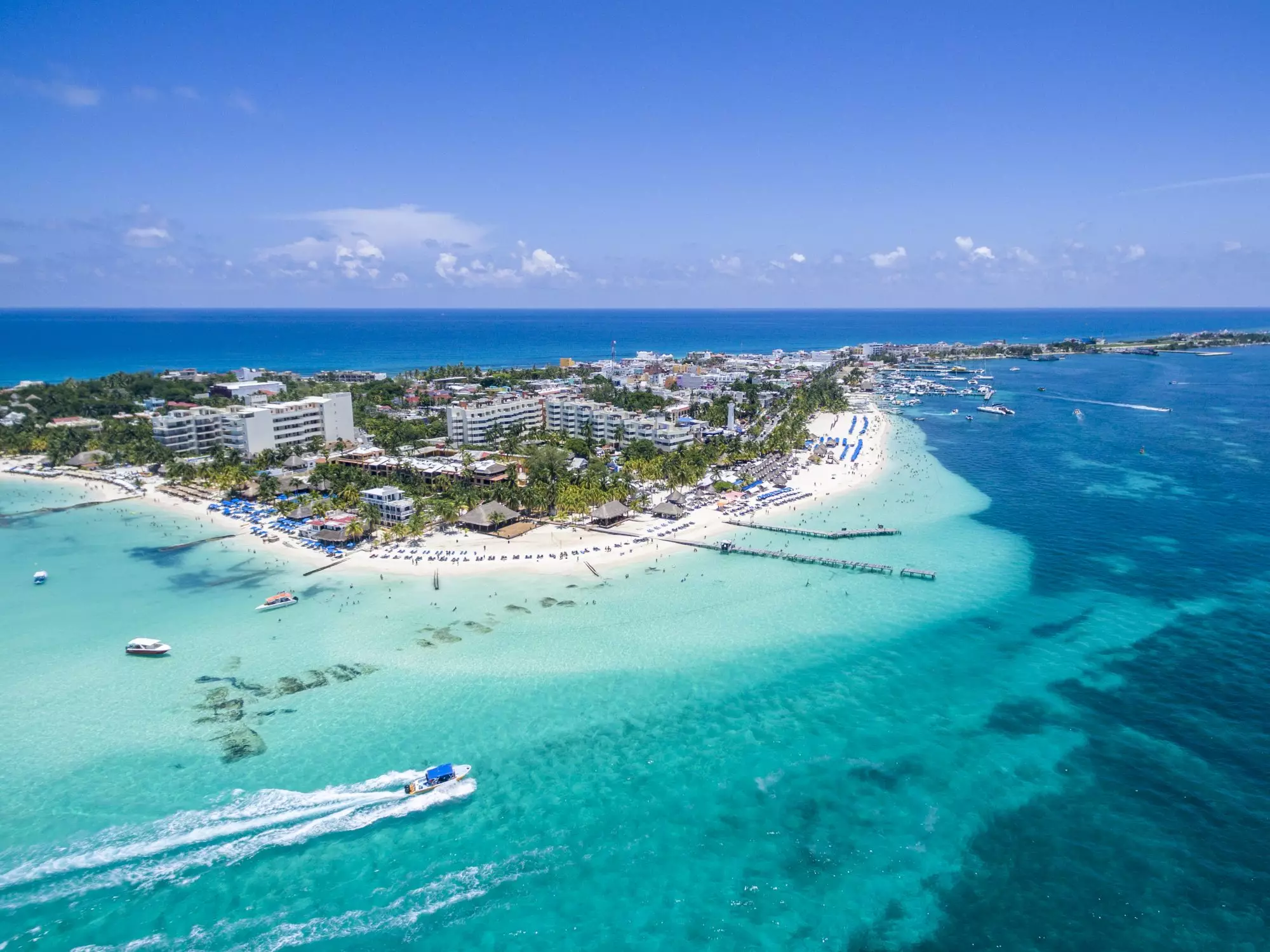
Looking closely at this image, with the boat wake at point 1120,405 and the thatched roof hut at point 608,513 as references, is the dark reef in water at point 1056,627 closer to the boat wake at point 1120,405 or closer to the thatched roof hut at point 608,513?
the thatched roof hut at point 608,513

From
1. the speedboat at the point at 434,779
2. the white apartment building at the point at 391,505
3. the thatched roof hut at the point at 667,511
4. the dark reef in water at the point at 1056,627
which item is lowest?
the speedboat at the point at 434,779

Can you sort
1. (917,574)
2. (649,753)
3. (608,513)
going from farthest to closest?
(608,513), (917,574), (649,753)

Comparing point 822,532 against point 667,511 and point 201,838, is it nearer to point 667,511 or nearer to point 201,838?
point 667,511

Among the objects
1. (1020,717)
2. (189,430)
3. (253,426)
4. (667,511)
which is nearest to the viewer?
(1020,717)

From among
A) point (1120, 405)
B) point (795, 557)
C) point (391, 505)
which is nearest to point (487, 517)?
point (391, 505)

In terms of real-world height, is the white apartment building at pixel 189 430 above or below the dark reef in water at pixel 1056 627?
above

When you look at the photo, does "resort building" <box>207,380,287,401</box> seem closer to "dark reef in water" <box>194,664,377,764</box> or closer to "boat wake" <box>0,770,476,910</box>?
"dark reef in water" <box>194,664,377,764</box>

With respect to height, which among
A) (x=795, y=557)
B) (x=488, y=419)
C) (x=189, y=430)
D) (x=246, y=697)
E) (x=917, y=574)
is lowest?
(x=246, y=697)

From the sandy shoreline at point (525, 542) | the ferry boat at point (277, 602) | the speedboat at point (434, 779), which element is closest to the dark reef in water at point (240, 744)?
the speedboat at point (434, 779)
